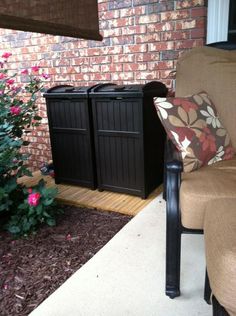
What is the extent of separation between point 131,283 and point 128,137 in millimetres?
1088

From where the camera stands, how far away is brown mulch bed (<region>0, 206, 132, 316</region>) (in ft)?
4.32

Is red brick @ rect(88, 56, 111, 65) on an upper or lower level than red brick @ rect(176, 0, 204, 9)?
lower

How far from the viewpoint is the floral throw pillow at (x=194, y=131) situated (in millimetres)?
1338

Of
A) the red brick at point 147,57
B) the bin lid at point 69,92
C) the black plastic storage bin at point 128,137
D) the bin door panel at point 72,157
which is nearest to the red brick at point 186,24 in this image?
the red brick at point 147,57

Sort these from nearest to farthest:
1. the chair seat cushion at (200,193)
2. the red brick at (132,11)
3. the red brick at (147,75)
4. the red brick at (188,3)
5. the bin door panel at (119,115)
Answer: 1. the chair seat cushion at (200,193)
2. the bin door panel at (119,115)
3. the red brick at (188,3)
4. the red brick at (132,11)
5. the red brick at (147,75)

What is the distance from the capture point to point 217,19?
7.39 feet

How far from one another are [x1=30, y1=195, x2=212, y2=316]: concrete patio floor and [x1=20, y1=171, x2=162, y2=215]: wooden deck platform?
34 cm

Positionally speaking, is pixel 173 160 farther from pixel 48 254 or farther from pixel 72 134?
pixel 72 134

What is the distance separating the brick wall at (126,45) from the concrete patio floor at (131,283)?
4.81ft

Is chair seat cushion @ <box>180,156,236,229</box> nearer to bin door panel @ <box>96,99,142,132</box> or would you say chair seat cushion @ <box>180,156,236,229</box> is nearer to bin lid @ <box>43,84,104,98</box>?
bin door panel @ <box>96,99,142,132</box>

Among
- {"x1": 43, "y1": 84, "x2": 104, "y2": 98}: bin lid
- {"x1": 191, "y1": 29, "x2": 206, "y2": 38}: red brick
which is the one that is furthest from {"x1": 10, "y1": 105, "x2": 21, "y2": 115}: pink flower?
{"x1": 191, "y1": 29, "x2": 206, "y2": 38}: red brick

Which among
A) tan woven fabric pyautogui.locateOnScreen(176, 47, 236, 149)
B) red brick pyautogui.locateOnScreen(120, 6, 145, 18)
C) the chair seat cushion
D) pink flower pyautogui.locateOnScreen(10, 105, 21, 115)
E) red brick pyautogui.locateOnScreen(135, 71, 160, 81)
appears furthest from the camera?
red brick pyautogui.locateOnScreen(135, 71, 160, 81)

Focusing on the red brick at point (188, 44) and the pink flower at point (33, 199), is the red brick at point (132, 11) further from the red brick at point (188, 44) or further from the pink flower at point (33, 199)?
the pink flower at point (33, 199)

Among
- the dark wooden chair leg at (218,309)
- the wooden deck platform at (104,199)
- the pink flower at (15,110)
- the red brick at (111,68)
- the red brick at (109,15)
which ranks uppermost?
the red brick at (109,15)
